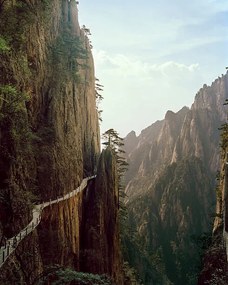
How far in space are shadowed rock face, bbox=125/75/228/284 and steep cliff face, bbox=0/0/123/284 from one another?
38701 millimetres

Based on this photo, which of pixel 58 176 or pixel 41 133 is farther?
pixel 58 176

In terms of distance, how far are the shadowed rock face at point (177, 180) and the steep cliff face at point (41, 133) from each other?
127 ft

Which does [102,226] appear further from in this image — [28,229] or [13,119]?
[13,119]

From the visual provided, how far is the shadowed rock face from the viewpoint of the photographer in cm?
8881

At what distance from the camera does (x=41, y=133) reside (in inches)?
1059

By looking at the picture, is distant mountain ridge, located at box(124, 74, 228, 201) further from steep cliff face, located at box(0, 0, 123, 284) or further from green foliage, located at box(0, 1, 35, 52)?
green foliage, located at box(0, 1, 35, 52)

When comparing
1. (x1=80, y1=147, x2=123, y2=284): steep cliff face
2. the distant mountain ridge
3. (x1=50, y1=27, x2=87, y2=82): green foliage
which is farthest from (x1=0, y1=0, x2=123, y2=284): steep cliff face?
the distant mountain ridge

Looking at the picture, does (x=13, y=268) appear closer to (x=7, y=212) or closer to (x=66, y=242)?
(x=7, y=212)

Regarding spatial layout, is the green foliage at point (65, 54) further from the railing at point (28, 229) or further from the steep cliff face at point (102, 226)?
the railing at point (28, 229)

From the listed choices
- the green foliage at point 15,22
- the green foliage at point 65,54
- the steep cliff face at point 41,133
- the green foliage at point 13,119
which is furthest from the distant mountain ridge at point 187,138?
the green foliage at point 13,119

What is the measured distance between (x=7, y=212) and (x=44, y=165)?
32.9 feet

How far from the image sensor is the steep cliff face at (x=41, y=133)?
16.3 meters

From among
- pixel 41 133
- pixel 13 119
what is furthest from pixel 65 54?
pixel 13 119

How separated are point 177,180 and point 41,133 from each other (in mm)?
87868
